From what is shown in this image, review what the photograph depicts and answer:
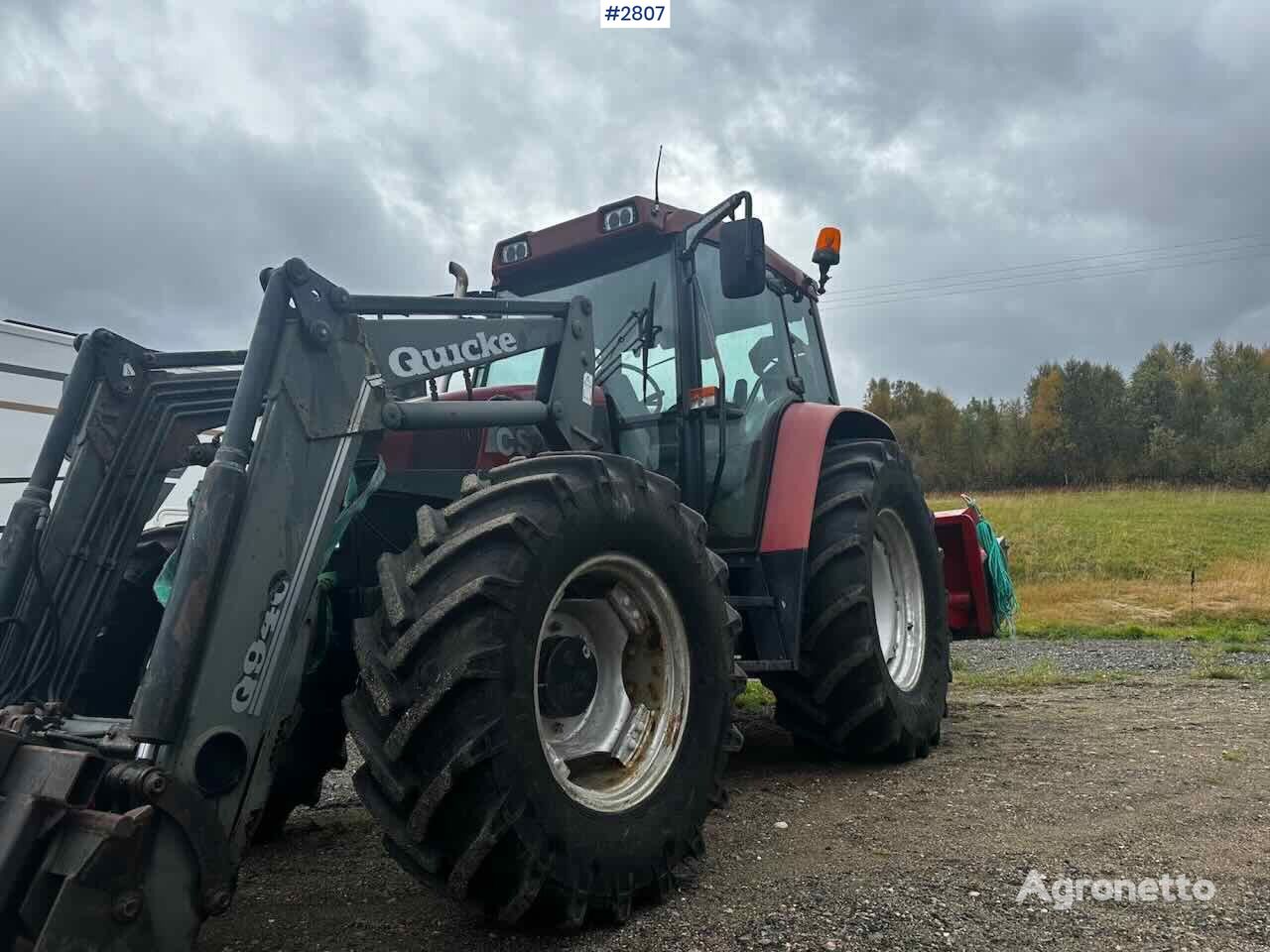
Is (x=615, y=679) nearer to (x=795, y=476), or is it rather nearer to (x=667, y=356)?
(x=795, y=476)

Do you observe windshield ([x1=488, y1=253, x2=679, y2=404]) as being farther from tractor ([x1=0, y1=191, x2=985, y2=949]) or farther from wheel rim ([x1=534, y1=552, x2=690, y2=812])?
wheel rim ([x1=534, y1=552, x2=690, y2=812])

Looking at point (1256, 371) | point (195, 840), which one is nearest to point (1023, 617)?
point (195, 840)

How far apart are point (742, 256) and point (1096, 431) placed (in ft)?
165

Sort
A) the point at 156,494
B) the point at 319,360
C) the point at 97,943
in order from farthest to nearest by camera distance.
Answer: the point at 156,494 → the point at 319,360 → the point at 97,943

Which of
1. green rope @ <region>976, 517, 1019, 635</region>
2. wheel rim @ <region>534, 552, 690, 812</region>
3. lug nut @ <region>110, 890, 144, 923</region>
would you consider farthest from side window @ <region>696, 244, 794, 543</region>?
lug nut @ <region>110, 890, 144, 923</region>

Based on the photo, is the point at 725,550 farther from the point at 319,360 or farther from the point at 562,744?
the point at 319,360

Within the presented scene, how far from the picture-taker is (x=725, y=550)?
4605 mm

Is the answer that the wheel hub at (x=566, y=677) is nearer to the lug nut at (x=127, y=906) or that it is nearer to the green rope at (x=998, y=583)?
the lug nut at (x=127, y=906)

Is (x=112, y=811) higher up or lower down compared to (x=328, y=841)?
higher up

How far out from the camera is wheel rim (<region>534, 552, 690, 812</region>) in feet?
9.63

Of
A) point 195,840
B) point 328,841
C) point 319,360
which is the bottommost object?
point 328,841

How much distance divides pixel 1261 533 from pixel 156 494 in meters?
30.2

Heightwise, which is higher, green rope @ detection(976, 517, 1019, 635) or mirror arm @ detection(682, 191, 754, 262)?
mirror arm @ detection(682, 191, 754, 262)

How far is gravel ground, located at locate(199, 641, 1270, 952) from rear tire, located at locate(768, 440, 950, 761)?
0.66 feet
